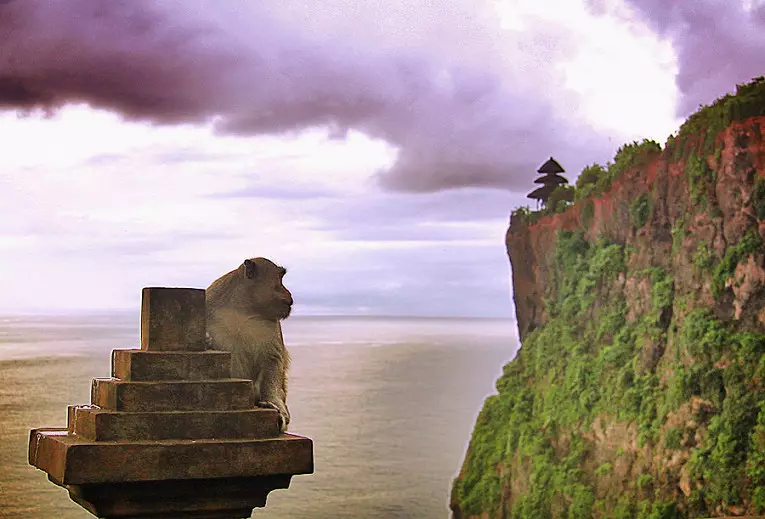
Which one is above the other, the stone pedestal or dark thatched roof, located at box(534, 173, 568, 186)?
dark thatched roof, located at box(534, 173, 568, 186)

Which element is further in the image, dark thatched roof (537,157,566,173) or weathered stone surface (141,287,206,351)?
dark thatched roof (537,157,566,173)

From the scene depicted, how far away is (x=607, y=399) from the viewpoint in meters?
17.5

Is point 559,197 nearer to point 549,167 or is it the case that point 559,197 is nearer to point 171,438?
point 549,167

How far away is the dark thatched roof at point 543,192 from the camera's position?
22.5m

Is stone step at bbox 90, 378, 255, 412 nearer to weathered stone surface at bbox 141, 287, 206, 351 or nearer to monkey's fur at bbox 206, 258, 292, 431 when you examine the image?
weathered stone surface at bbox 141, 287, 206, 351

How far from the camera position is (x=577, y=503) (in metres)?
17.6

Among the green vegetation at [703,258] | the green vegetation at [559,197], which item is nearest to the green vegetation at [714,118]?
the green vegetation at [703,258]

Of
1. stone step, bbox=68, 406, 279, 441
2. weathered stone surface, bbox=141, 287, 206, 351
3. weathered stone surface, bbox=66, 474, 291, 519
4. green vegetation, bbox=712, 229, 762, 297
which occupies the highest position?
green vegetation, bbox=712, 229, 762, 297

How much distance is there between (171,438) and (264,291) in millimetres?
1185

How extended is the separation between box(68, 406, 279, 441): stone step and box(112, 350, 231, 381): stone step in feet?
0.61

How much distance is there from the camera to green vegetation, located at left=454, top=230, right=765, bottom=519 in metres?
13.9

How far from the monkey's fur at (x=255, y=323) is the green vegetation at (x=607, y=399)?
1002 centimetres

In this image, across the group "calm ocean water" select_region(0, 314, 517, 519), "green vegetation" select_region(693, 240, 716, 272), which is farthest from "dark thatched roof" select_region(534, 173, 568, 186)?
"calm ocean water" select_region(0, 314, 517, 519)

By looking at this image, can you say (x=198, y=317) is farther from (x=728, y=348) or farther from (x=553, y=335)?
(x=553, y=335)
